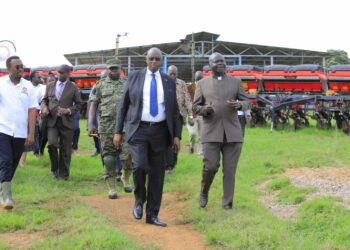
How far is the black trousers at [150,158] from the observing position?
645 centimetres

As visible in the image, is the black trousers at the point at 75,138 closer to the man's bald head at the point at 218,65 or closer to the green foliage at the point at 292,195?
the green foliage at the point at 292,195

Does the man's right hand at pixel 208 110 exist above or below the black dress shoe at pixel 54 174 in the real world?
above

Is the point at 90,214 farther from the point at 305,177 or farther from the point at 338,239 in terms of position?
the point at 305,177

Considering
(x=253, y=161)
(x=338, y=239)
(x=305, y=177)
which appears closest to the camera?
(x=338, y=239)

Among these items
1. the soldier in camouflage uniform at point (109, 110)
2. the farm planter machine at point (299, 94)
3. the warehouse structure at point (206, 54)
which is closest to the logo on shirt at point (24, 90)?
the soldier in camouflage uniform at point (109, 110)

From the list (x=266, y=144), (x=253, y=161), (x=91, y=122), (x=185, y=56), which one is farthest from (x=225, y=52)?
(x=91, y=122)

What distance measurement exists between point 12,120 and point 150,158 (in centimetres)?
194

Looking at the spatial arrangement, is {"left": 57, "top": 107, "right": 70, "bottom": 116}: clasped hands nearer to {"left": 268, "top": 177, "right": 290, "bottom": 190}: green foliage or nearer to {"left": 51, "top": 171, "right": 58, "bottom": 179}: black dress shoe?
{"left": 51, "top": 171, "right": 58, "bottom": 179}: black dress shoe

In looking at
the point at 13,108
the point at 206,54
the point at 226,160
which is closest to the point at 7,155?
the point at 13,108

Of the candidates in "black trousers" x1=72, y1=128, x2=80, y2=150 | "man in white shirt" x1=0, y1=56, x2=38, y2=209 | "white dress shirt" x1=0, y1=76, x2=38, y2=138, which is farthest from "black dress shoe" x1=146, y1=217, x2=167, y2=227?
"black trousers" x1=72, y1=128, x2=80, y2=150

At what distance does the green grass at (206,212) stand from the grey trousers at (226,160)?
0.25 m

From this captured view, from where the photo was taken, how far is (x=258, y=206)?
7.41 meters

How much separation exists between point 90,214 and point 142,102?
153 cm

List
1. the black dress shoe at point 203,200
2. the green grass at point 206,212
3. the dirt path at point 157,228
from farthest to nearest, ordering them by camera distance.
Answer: the black dress shoe at point 203,200
the dirt path at point 157,228
the green grass at point 206,212
